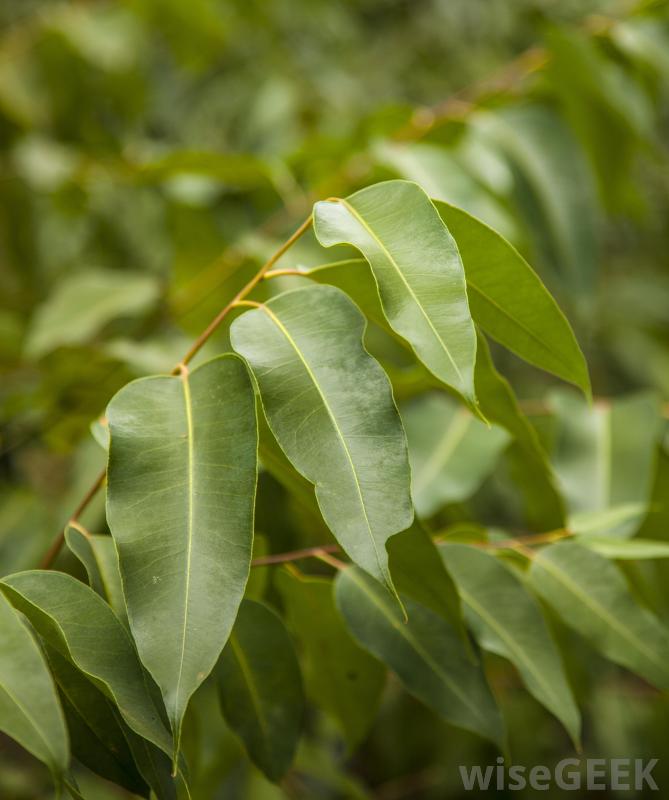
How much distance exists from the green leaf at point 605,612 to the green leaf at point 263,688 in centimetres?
17

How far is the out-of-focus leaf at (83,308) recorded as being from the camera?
0.87 m

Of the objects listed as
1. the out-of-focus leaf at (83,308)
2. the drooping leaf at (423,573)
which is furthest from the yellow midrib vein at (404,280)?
the out-of-focus leaf at (83,308)

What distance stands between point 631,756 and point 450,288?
3.77 ft

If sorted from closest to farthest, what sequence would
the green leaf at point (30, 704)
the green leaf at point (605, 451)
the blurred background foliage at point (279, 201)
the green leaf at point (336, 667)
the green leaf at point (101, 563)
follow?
the green leaf at point (30, 704) → the green leaf at point (101, 563) → the green leaf at point (336, 667) → the green leaf at point (605, 451) → the blurred background foliage at point (279, 201)

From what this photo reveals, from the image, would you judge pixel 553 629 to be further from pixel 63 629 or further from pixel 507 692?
pixel 507 692

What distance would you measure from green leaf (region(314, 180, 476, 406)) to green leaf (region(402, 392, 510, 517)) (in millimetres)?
284

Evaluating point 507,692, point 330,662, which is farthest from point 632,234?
point 330,662

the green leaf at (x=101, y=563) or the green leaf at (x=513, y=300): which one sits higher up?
the green leaf at (x=513, y=300)

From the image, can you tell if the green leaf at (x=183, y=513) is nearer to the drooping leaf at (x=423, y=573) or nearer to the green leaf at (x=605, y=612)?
the drooping leaf at (x=423, y=573)

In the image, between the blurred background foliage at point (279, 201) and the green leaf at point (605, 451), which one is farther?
the blurred background foliage at point (279, 201)

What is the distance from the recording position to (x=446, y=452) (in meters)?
0.75

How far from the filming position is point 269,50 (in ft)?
5.47

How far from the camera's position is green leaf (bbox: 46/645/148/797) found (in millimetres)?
396

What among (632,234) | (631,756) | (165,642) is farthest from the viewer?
(632,234)
